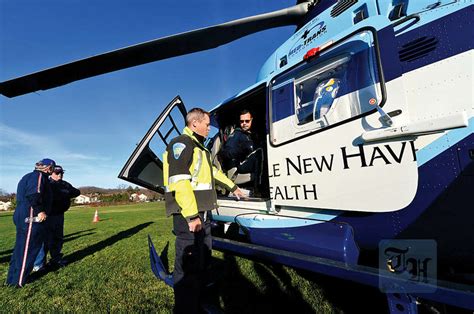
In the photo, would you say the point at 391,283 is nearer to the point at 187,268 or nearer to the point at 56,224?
the point at 187,268

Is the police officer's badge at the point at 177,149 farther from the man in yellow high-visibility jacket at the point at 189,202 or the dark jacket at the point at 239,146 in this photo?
the dark jacket at the point at 239,146

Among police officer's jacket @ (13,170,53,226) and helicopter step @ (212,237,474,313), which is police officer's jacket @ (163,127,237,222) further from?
police officer's jacket @ (13,170,53,226)

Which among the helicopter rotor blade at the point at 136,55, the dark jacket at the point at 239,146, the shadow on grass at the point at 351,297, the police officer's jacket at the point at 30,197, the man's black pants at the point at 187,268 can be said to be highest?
the helicopter rotor blade at the point at 136,55

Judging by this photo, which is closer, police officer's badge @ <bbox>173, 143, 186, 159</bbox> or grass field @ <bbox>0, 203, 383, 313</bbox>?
police officer's badge @ <bbox>173, 143, 186, 159</bbox>

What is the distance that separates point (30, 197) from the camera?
429 centimetres

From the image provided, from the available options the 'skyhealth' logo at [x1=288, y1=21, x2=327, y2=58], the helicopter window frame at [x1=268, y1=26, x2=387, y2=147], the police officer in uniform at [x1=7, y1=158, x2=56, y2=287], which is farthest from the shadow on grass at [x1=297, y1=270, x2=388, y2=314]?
the police officer in uniform at [x1=7, y1=158, x2=56, y2=287]

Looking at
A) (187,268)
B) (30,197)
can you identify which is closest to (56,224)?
(30,197)

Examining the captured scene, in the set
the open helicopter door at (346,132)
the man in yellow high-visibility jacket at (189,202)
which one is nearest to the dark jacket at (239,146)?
the open helicopter door at (346,132)

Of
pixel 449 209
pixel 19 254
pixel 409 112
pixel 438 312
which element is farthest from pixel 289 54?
pixel 19 254

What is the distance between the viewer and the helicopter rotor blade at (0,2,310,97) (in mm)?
2852

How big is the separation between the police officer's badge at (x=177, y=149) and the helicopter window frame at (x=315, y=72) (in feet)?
3.31
